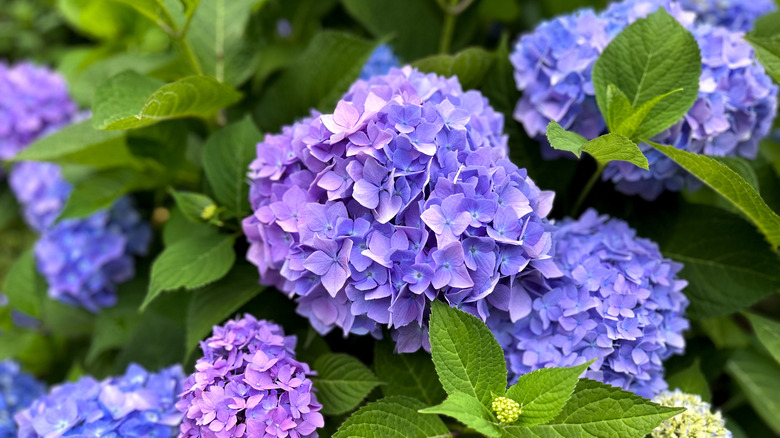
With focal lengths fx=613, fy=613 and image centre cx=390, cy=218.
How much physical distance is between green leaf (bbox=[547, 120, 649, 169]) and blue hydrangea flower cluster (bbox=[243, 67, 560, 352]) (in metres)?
0.08

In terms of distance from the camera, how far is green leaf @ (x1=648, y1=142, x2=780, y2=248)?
958 mm

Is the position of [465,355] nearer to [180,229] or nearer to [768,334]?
[768,334]

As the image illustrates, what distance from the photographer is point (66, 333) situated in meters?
1.77

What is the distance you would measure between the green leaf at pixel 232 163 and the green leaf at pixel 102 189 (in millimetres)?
349

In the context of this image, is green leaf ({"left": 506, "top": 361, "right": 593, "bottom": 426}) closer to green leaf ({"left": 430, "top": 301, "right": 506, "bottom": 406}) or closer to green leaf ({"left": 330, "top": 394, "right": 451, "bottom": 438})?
green leaf ({"left": 430, "top": 301, "right": 506, "bottom": 406})

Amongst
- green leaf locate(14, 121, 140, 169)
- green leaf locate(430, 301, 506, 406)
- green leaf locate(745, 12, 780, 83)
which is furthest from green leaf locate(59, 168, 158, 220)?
green leaf locate(745, 12, 780, 83)

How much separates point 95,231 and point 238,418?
3.00 feet

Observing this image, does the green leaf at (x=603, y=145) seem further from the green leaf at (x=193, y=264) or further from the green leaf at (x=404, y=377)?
the green leaf at (x=193, y=264)

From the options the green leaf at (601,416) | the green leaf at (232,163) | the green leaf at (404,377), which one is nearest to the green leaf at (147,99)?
the green leaf at (232,163)

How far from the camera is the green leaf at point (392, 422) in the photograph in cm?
89

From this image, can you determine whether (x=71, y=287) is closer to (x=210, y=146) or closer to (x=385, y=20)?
(x=210, y=146)

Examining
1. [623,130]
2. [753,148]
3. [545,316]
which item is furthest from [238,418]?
[753,148]

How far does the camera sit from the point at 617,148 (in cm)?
95

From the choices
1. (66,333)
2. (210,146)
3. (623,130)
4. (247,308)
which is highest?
(623,130)
